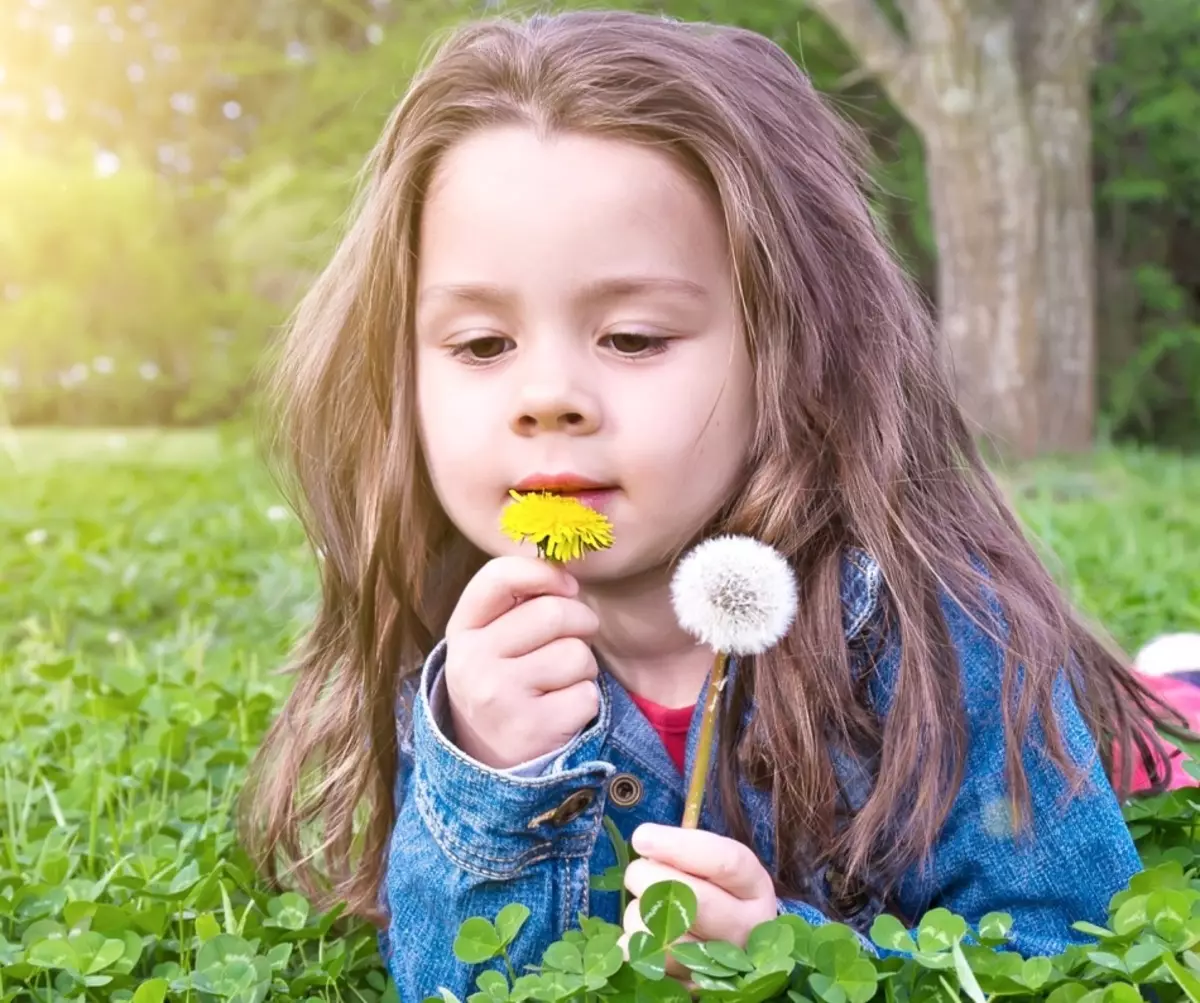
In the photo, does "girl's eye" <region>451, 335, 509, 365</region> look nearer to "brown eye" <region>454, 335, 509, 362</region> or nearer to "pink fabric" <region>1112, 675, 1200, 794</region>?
"brown eye" <region>454, 335, 509, 362</region>

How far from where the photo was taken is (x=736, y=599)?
4.39 feet

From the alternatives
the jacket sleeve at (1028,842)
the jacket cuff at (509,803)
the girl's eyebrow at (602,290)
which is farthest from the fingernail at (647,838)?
the girl's eyebrow at (602,290)

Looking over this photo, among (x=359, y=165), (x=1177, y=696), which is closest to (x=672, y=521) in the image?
(x=1177, y=696)

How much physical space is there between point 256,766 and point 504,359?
0.86 meters

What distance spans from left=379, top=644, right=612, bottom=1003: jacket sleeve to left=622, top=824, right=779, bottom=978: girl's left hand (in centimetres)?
14

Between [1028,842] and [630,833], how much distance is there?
0.45 meters

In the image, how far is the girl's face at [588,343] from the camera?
58.3 inches

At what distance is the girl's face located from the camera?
1.48 meters

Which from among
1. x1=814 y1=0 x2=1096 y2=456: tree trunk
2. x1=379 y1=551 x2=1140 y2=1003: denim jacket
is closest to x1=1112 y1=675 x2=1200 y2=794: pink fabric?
x1=379 y1=551 x2=1140 y2=1003: denim jacket

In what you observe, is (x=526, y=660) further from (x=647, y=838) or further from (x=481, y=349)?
(x=481, y=349)

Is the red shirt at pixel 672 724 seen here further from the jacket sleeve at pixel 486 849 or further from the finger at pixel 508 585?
the finger at pixel 508 585

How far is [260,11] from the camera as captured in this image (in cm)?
993

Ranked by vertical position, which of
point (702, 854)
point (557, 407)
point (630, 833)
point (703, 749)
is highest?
point (557, 407)

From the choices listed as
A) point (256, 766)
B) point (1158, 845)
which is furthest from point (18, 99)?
point (1158, 845)
